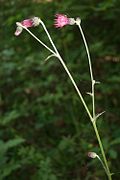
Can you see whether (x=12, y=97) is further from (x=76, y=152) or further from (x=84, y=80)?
(x=76, y=152)

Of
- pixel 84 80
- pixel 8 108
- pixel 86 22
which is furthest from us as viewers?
pixel 86 22

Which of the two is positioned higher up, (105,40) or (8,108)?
(105,40)

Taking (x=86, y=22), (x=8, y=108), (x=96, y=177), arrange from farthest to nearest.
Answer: (x=86, y=22), (x=8, y=108), (x=96, y=177)

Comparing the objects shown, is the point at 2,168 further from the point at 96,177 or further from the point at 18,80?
the point at 18,80

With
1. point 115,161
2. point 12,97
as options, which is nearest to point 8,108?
point 12,97

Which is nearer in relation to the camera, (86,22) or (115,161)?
(115,161)

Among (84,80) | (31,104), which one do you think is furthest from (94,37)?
(31,104)
